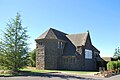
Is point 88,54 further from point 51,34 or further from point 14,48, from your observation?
point 14,48

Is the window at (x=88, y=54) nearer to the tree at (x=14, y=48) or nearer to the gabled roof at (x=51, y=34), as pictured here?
the gabled roof at (x=51, y=34)

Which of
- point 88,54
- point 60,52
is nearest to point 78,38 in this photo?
point 88,54

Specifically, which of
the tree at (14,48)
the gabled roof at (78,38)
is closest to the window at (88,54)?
the gabled roof at (78,38)

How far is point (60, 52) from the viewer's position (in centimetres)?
4681

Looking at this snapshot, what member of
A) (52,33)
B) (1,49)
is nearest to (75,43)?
(52,33)

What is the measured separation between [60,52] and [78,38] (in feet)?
20.4

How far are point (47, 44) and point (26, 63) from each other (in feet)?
44.0

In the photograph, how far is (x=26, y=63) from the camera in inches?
1289

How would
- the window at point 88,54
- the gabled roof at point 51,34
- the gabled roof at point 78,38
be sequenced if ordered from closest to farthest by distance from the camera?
1. the gabled roof at point 51,34
2. the gabled roof at point 78,38
3. the window at point 88,54

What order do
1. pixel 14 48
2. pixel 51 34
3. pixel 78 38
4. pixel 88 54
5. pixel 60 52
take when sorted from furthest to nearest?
pixel 78 38 → pixel 88 54 → pixel 60 52 → pixel 51 34 → pixel 14 48

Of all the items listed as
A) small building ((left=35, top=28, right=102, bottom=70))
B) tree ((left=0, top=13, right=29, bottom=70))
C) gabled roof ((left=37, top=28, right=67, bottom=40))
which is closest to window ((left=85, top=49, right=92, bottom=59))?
small building ((left=35, top=28, right=102, bottom=70))

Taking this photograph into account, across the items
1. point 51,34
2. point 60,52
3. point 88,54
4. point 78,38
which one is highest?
point 51,34

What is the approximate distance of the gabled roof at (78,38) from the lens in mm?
46713

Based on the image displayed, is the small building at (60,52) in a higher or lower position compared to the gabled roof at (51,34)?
lower
